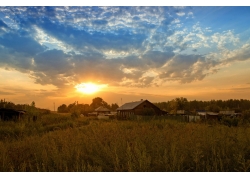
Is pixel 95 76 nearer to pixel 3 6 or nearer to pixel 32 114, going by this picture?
pixel 3 6

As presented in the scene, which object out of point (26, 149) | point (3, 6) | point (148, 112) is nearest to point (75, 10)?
point (3, 6)

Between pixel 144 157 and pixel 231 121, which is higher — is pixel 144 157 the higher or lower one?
the higher one

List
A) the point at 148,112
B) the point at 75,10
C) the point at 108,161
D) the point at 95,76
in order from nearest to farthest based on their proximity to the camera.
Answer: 1. the point at 108,161
2. the point at 75,10
3. the point at 95,76
4. the point at 148,112

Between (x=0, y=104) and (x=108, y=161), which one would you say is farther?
(x=0, y=104)

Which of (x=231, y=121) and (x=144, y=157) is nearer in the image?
(x=144, y=157)

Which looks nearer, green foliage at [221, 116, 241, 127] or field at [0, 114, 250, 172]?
field at [0, 114, 250, 172]

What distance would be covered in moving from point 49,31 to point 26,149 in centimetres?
378

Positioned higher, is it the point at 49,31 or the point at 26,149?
the point at 49,31

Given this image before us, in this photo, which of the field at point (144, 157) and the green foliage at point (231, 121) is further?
the green foliage at point (231, 121)

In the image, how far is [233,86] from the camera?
673 centimetres
